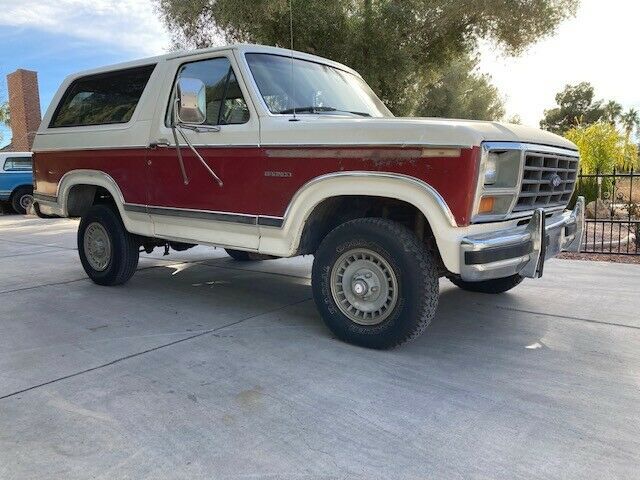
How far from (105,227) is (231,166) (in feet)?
6.74

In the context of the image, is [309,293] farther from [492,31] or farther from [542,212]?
[492,31]

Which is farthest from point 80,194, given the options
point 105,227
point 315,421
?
point 315,421

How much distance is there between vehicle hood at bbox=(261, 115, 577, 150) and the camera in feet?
10.5

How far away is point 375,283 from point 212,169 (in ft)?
5.48

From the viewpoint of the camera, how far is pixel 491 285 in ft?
17.4

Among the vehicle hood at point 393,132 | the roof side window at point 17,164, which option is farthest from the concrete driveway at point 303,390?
the roof side window at point 17,164

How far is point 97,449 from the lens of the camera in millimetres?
2510

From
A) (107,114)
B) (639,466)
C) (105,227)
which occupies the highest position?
(107,114)

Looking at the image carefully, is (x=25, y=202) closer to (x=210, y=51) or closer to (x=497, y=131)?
(x=210, y=51)

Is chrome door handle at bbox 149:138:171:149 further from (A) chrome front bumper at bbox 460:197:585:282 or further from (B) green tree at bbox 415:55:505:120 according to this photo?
(B) green tree at bbox 415:55:505:120

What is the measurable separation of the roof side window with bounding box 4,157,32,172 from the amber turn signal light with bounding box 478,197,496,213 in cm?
1777

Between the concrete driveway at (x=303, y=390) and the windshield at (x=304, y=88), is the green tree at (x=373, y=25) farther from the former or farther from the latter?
the concrete driveway at (x=303, y=390)

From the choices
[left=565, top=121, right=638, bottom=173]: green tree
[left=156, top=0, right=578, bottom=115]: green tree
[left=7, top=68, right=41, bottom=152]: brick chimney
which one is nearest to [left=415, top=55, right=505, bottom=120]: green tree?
[left=156, top=0, right=578, bottom=115]: green tree

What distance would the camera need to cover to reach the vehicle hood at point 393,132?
10.5 ft
